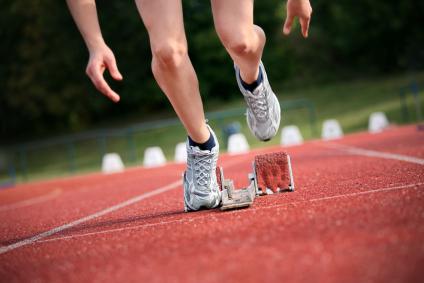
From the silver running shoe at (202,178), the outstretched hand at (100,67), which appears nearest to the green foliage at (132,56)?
the silver running shoe at (202,178)

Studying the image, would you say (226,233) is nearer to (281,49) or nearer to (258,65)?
(258,65)

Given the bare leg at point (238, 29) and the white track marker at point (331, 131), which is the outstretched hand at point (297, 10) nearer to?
the bare leg at point (238, 29)

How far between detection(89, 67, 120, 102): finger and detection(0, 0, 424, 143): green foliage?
95.3 feet

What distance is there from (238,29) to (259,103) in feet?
1.58

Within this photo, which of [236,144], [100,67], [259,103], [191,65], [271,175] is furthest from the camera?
[236,144]

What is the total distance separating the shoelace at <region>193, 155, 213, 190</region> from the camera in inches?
133

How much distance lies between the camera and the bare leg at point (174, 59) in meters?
3.03

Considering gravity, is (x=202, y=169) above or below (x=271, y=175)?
above

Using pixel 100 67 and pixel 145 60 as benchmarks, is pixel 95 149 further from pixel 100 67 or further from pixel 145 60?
pixel 100 67

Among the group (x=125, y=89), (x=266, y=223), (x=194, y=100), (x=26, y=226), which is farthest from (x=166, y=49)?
(x=125, y=89)

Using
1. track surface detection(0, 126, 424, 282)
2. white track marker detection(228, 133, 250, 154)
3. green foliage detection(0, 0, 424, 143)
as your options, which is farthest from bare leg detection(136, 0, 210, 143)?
green foliage detection(0, 0, 424, 143)

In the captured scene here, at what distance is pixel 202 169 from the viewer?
3391 mm

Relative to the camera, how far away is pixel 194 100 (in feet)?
10.6

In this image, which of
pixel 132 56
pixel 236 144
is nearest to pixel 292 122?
pixel 236 144
